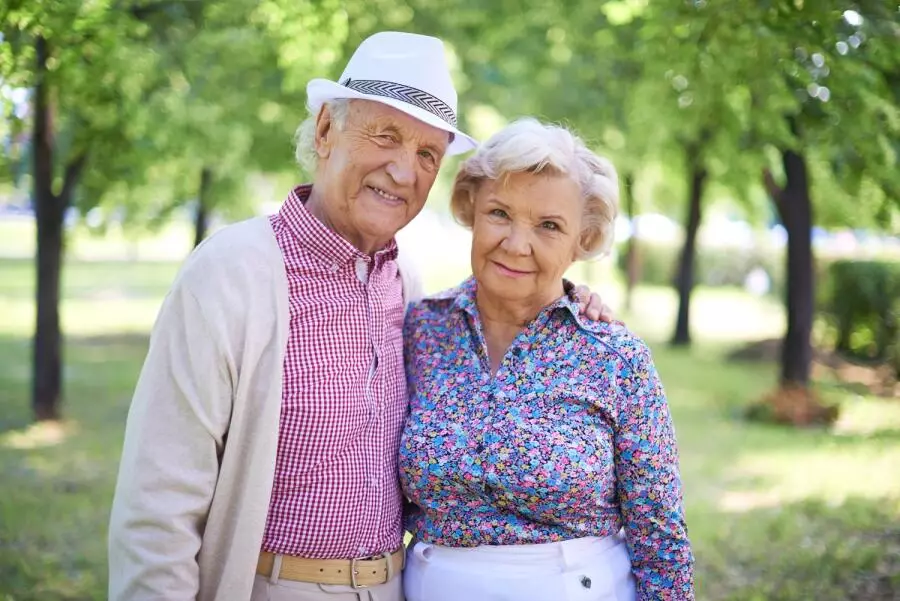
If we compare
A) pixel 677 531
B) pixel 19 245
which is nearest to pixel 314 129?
pixel 677 531

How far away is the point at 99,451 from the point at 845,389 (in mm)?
9782

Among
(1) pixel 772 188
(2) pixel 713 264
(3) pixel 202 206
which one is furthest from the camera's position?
(2) pixel 713 264

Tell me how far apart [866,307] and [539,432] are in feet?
44.4

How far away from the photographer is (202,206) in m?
15.0

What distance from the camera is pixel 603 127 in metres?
14.0

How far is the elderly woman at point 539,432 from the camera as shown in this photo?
2613 mm

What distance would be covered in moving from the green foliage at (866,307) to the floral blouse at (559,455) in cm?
1245

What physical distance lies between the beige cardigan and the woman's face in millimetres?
663

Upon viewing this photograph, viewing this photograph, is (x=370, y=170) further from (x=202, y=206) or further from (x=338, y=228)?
(x=202, y=206)

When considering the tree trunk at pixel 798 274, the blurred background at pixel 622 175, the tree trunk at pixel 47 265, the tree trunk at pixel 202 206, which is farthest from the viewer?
the tree trunk at pixel 202 206

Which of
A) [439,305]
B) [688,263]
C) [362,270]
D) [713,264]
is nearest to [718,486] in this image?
[439,305]

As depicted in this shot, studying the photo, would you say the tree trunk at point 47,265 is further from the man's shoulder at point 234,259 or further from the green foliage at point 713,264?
the green foliage at point 713,264

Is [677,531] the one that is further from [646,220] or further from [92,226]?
[646,220]

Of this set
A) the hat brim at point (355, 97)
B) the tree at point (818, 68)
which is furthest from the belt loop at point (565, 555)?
the tree at point (818, 68)
